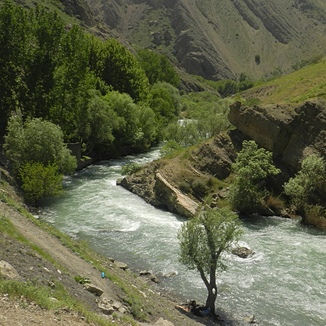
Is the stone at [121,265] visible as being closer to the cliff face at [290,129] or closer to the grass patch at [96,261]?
the grass patch at [96,261]

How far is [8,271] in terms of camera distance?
13992 mm

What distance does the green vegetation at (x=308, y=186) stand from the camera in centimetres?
3469

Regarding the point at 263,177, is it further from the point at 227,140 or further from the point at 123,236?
the point at 123,236

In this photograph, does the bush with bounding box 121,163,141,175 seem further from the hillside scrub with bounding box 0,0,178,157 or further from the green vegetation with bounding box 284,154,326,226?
the green vegetation with bounding box 284,154,326,226

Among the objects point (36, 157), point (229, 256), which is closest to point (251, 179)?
point (229, 256)

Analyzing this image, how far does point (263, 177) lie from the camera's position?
3681 cm

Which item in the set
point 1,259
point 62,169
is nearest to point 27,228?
point 1,259

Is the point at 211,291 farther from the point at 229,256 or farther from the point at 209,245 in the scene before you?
the point at 229,256

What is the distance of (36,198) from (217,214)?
Result: 2004 centimetres

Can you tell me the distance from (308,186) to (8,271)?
1141 inches

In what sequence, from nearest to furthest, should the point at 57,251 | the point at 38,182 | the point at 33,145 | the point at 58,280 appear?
the point at 58,280
the point at 57,251
the point at 38,182
the point at 33,145

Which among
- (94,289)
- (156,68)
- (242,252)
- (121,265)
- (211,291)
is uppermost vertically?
(156,68)

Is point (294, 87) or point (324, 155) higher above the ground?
point (294, 87)

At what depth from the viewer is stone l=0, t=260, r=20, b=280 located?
13482 millimetres
